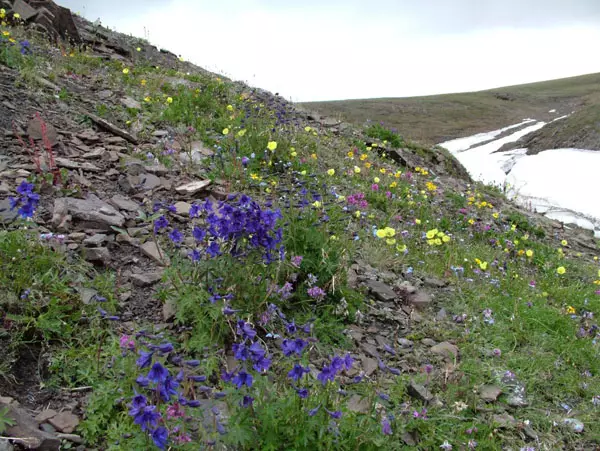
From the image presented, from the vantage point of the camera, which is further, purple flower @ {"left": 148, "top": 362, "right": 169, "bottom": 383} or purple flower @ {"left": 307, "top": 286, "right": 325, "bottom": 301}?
purple flower @ {"left": 307, "top": 286, "right": 325, "bottom": 301}

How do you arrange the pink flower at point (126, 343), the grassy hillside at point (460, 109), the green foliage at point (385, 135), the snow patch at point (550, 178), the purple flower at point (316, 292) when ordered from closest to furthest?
the pink flower at point (126, 343) < the purple flower at point (316, 292) < the green foliage at point (385, 135) < the snow patch at point (550, 178) < the grassy hillside at point (460, 109)

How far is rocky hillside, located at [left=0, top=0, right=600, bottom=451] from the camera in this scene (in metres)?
2.17

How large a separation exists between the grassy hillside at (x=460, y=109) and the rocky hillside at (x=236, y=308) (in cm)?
2124

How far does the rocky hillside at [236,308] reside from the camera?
85.6 inches

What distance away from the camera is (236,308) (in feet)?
9.71

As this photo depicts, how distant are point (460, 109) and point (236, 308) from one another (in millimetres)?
48401

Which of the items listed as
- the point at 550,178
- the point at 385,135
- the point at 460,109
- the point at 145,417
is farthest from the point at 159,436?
the point at 460,109

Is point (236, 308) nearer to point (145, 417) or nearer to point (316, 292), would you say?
point (316, 292)

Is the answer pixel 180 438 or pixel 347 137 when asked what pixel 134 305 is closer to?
pixel 180 438

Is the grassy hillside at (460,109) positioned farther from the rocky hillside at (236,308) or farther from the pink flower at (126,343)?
the pink flower at (126,343)

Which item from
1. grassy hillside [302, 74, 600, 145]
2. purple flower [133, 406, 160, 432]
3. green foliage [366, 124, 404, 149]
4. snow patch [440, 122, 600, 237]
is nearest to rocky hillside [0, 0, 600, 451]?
purple flower [133, 406, 160, 432]

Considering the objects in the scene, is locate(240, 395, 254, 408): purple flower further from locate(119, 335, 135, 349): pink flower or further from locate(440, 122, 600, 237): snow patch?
locate(440, 122, 600, 237): snow patch

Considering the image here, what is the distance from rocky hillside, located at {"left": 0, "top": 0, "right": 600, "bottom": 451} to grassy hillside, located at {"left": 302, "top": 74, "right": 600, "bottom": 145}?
21.2 m

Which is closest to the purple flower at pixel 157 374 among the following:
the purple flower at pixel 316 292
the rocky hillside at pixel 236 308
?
the rocky hillside at pixel 236 308
